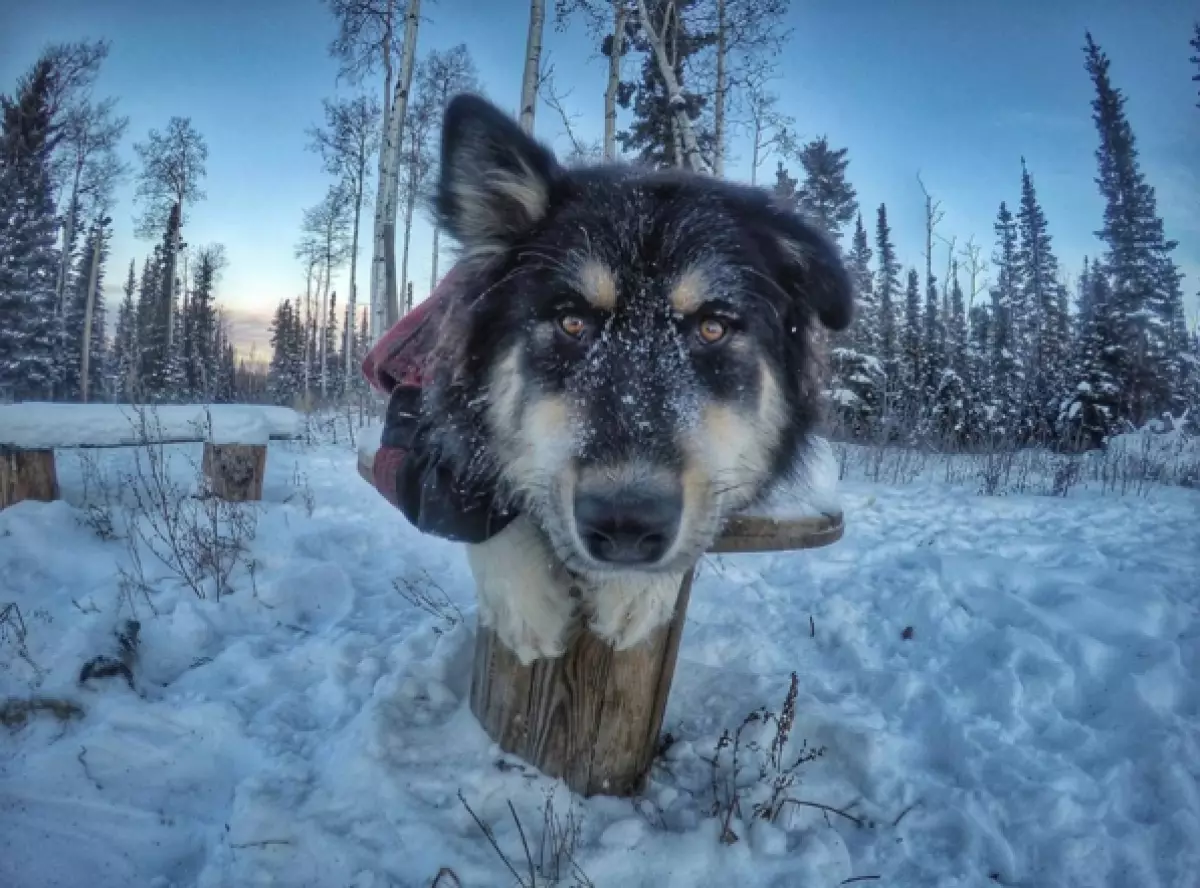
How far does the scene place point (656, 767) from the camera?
2.29 metres

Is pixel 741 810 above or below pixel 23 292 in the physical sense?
below

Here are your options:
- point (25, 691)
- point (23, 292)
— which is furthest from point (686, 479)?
point (23, 292)

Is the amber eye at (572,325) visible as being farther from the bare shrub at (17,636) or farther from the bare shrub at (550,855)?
the bare shrub at (17,636)

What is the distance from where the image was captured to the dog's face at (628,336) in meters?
1.52

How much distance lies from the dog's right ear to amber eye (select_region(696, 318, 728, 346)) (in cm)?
69

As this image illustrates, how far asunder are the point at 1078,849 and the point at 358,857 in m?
→ 2.17

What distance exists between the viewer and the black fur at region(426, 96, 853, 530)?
1.75 meters

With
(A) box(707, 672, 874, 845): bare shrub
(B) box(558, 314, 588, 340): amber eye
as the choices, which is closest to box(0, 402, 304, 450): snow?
(B) box(558, 314, 588, 340): amber eye

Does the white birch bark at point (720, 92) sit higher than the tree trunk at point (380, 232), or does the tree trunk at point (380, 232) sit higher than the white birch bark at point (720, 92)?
the white birch bark at point (720, 92)

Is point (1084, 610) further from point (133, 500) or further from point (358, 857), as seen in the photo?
point (133, 500)

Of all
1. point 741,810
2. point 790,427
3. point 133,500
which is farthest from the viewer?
point 133,500

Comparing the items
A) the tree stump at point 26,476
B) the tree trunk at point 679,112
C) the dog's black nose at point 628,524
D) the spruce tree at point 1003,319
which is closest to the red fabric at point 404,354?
the dog's black nose at point 628,524

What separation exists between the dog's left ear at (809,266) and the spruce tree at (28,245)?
27.0 feet

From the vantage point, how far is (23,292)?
1844cm
